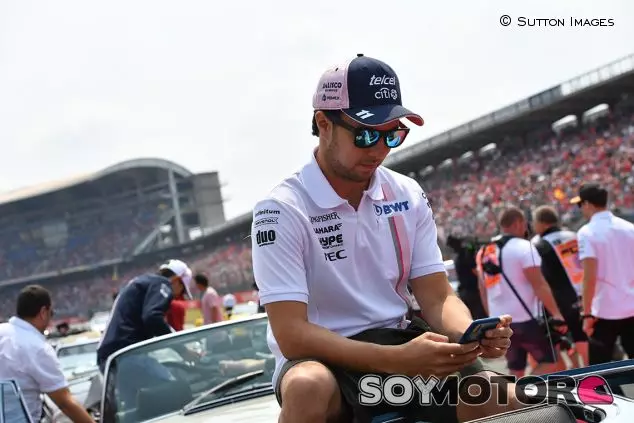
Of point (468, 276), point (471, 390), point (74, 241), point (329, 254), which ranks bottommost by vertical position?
point (468, 276)

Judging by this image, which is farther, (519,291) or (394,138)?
(519,291)

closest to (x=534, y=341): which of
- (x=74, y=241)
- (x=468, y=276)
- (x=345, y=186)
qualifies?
(x=468, y=276)

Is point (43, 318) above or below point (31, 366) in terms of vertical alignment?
above

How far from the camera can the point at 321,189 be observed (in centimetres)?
305

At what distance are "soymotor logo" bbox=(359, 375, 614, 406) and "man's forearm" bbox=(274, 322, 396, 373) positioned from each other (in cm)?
5

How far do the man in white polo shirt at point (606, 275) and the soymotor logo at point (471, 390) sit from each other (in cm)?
413

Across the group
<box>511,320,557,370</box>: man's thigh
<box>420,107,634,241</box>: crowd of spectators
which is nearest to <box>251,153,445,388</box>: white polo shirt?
<box>511,320,557,370</box>: man's thigh

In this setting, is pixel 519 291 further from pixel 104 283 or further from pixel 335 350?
pixel 104 283

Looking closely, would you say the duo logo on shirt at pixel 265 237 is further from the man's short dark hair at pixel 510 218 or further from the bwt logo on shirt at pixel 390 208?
the man's short dark hair at pixel 510 218

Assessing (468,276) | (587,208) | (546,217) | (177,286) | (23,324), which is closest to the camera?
(23,324)

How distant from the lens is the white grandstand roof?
7200 cm

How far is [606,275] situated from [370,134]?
177 inches

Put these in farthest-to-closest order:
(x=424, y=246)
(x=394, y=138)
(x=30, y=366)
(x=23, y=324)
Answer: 1. (x=23, y=324)
2. (x=30, y=366)
3. (x=424, y=246)
4. (x=394, y=138)

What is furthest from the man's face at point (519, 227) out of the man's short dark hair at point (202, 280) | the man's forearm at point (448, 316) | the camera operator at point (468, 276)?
the man's short dark hair at point (202, 280)
